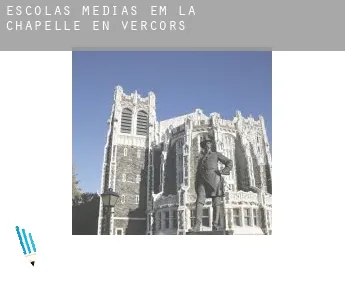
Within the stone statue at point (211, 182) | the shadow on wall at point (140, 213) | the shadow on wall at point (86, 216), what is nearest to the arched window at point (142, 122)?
the shadow on wall at point (140, 213)

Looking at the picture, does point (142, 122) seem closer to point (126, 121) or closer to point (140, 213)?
point (126, 121)

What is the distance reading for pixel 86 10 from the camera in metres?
13.0

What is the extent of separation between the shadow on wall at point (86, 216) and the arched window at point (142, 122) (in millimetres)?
4332

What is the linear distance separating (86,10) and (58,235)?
25.0 ft

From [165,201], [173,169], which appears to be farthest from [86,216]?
[173,169]

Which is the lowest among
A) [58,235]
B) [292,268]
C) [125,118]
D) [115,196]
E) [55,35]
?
[292,268]

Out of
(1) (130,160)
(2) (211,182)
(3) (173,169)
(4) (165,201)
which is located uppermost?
(1) (130,160)

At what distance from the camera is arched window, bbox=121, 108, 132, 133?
21.6m

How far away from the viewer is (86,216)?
17.8 m

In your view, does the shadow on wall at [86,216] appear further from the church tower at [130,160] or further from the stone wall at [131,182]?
the stone wall at [131,182]

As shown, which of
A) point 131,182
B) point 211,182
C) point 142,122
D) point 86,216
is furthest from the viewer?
point 142,122

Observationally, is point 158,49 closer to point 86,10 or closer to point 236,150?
point 86,10

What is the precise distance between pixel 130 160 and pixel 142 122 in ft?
7.65

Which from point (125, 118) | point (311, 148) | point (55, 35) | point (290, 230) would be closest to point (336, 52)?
point (311, 148)
